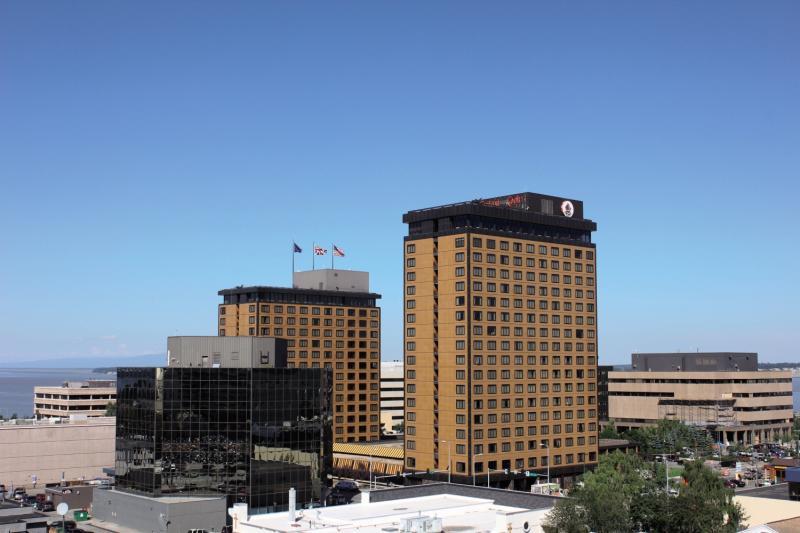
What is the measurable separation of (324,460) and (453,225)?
49.7m

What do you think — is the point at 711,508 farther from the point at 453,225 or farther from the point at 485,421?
the point at 453,225

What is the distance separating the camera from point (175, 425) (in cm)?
10531

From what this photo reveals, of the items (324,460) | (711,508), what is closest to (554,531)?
(711,508)

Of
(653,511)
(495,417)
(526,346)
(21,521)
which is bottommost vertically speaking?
(21,521)

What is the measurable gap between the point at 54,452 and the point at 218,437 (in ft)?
218

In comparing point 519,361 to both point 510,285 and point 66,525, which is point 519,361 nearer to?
point 510,285

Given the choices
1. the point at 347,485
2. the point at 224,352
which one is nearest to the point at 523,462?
the point at 347,485

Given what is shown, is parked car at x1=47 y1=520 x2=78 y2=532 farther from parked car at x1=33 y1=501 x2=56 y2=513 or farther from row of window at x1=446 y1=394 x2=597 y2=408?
row of window at x1=446 y1=394 x2=597 y2=408

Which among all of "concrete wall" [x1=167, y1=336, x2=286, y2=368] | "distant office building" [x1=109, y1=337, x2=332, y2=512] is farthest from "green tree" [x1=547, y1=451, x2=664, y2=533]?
"concrete wall" [x1=167, y1=336, x2=286, y2=368]

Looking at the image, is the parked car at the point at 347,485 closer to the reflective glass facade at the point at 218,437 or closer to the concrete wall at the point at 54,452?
the reflective glass facade at the point at 218,437

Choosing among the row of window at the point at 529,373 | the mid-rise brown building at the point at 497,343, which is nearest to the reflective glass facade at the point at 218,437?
the mid-rise brown building at the point at 497,343

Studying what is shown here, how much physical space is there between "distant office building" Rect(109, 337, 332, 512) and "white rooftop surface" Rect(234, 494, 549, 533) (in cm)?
2460

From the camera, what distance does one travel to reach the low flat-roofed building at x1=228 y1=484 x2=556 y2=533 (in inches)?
2820

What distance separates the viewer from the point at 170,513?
10031 cm
